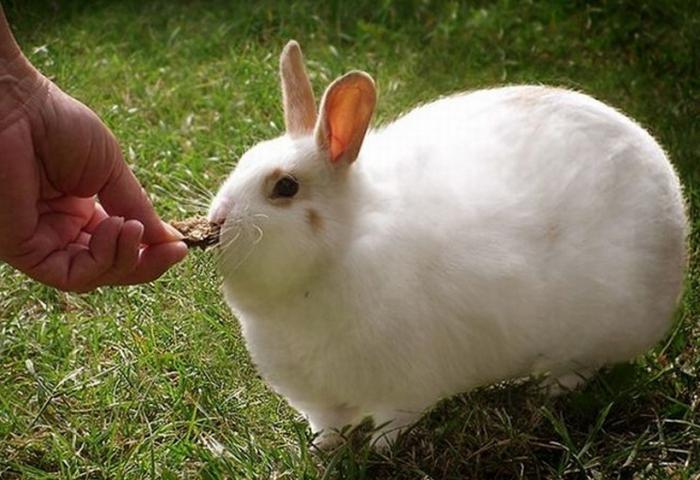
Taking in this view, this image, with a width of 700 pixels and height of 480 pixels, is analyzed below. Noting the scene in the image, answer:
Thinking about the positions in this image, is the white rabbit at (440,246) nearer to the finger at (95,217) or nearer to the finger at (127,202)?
the finger at (127,202)

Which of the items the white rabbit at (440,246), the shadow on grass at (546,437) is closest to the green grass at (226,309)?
the shadow on grass at (546,437)

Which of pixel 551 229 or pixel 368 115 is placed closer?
pixel 368 115

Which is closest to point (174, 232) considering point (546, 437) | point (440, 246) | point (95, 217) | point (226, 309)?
point (95, 217)

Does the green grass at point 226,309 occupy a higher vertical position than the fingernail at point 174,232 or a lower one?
lower

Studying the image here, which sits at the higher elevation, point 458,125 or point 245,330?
point 458,125

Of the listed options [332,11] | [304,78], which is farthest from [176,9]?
[304,78]

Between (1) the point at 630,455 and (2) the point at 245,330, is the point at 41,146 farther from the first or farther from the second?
(1) the point at 630,455
